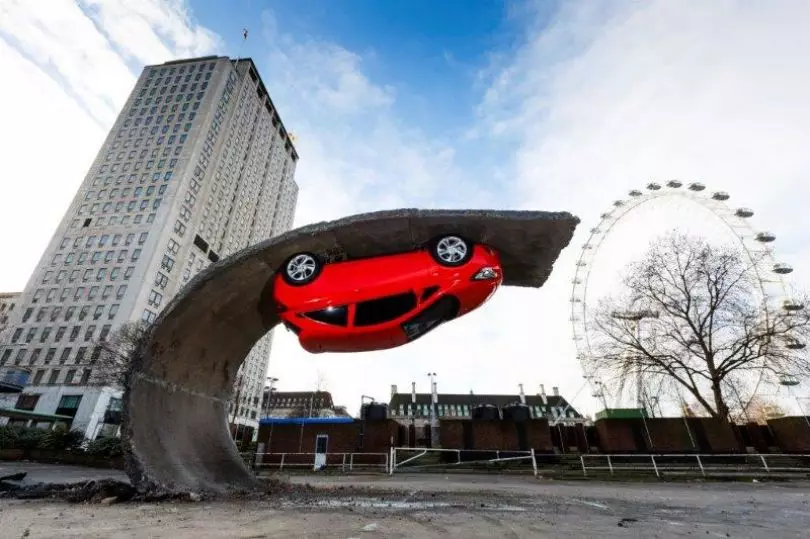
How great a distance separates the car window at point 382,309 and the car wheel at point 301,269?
3.69ft

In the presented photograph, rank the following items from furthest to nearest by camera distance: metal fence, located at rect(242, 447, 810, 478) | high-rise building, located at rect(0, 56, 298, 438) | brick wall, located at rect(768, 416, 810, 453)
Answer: high-rise building, located at rect(0, 56, 298, 438) < brick wall, located at rect(768, 416, 810, 453) < metal fence, located at rect(242, 447, 810, 478)

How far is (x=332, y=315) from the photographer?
Result: 7.08m

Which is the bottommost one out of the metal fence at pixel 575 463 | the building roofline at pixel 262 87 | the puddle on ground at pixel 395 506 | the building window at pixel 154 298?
the puddle on ground at pixel 395 506

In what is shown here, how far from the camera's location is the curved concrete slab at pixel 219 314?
6391mm

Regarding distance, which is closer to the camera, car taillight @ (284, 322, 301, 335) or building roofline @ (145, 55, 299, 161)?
car taillight @ (284, 322, 301, 335)

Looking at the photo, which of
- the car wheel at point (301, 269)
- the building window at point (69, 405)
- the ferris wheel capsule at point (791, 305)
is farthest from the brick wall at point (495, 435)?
the building window at point (69, 405)

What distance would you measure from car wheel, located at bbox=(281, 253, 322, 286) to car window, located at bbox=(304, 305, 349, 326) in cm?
62

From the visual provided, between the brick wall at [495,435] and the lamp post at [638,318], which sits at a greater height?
the lamp post at [638,318]

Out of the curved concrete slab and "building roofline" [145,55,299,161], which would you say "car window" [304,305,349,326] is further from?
"building roofline" [145,55,299,161]

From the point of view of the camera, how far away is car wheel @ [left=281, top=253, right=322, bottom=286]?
721 centimetres

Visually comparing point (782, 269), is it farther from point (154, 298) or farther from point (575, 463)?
point (154, 298)

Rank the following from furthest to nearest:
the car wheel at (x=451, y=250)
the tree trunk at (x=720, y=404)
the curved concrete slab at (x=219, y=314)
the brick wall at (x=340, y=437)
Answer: the brick wall at (x=340, y=437)
the tree trunk at (x=720, y=404)
the car wheel at (x=451, y=250)
the curved concrete slab at (x=219, y=314)

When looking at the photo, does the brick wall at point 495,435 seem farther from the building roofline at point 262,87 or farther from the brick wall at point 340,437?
the building roofline at point 262,87

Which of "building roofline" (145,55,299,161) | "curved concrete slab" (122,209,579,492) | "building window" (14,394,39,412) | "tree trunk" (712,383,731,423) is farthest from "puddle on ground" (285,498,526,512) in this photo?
"building roofline" (145,55,299,161)
